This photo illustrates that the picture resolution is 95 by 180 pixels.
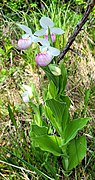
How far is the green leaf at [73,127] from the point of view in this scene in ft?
4.07

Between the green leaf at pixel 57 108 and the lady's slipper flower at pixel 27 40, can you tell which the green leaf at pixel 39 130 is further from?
the lady's slipper flower at pixel 27 40

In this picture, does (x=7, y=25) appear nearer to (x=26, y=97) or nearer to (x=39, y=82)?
(x=39, y=82)

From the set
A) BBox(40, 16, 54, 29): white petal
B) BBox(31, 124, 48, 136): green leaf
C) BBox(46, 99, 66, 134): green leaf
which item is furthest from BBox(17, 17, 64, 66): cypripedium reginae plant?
BBox(31, 124, 48, 136): green leaf

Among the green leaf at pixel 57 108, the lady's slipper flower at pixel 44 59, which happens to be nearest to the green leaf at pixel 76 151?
the green leaf at pixel 57 108

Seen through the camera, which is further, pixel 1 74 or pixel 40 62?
pixel 1 74

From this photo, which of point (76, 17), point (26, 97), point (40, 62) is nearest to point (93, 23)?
point (76, 17)

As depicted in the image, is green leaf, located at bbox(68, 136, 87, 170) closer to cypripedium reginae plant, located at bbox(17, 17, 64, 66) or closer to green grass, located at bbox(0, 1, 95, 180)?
green grass, located at bbox(0, 1, 95, 180)

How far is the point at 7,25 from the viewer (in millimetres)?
2598

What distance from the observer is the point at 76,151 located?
4.29 ft

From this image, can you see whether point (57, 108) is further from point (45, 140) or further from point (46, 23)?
point (46, 23)

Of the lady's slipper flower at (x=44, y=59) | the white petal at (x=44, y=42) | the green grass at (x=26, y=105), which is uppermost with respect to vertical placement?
the white petal at (x=44, y=42)

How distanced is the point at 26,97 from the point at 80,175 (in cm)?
39

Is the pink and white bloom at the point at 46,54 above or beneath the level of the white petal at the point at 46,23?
beneath

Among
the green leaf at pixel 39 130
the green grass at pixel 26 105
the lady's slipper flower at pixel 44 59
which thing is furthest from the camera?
the green grass at pixel 26 105
